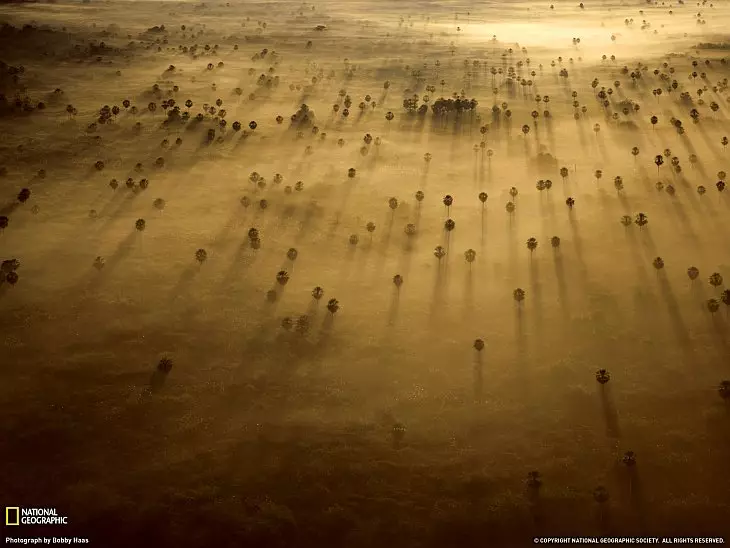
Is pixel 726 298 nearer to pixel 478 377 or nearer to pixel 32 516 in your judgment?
pixel 478 377

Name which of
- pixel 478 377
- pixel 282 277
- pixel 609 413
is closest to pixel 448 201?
pixel 282 277

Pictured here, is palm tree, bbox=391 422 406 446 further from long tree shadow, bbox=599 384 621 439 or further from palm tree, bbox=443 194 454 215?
palm tree, bbox=443 194 454 215

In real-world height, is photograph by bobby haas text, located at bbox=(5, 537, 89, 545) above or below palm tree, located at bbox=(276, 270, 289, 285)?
below

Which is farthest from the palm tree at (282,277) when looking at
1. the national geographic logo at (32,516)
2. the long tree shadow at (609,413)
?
the long tree shadow at (609,413)

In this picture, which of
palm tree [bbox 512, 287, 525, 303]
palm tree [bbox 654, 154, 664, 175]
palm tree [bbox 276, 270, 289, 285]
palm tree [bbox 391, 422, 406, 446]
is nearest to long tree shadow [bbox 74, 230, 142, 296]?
palm tree [bbox 276, 270, 289, 285]

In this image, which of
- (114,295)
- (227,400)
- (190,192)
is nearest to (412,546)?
(227,400)

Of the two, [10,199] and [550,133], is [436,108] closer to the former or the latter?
[550,133]

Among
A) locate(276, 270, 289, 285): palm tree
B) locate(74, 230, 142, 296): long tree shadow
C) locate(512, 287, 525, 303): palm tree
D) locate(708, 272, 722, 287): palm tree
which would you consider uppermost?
locate(74, 230, 142, 296): long tree shadow
